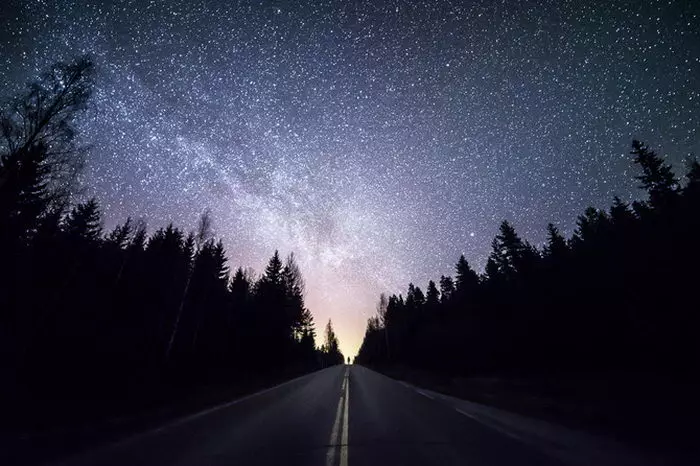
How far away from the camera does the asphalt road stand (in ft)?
18.7

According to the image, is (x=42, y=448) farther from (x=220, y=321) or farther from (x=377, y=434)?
(x=220, y=321)

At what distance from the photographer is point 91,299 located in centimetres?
2722

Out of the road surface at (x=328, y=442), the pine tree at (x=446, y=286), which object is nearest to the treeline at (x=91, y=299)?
the road surface at (x=328, y=442)

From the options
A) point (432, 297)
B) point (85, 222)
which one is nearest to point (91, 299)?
point (85, 222)

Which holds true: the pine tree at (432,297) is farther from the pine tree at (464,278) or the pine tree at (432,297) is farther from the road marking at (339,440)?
the road marking at (339,440)

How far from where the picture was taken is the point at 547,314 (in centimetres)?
3684

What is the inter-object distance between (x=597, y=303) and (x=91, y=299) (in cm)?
4636

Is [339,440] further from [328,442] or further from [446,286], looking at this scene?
[446,286]

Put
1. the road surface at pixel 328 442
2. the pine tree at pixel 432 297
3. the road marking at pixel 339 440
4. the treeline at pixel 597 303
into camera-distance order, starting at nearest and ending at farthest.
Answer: the road surface at pixel 328 442
the road marking at pixel 339 440
the treeline at pixel 597 303
the pine tree at pixel 432 297

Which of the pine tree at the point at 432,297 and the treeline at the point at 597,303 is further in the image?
the pine tree at the point at 432,297

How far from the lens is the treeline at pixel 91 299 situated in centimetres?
1399

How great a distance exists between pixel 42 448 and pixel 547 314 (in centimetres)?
4219

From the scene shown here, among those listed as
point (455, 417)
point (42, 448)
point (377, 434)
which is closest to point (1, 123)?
point (42, 448)

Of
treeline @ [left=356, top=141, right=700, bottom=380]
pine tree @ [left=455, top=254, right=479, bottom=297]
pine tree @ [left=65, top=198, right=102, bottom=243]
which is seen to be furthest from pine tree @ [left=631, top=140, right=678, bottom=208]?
pine tree @ [left=65, top=198, right=102, bottom=243]
